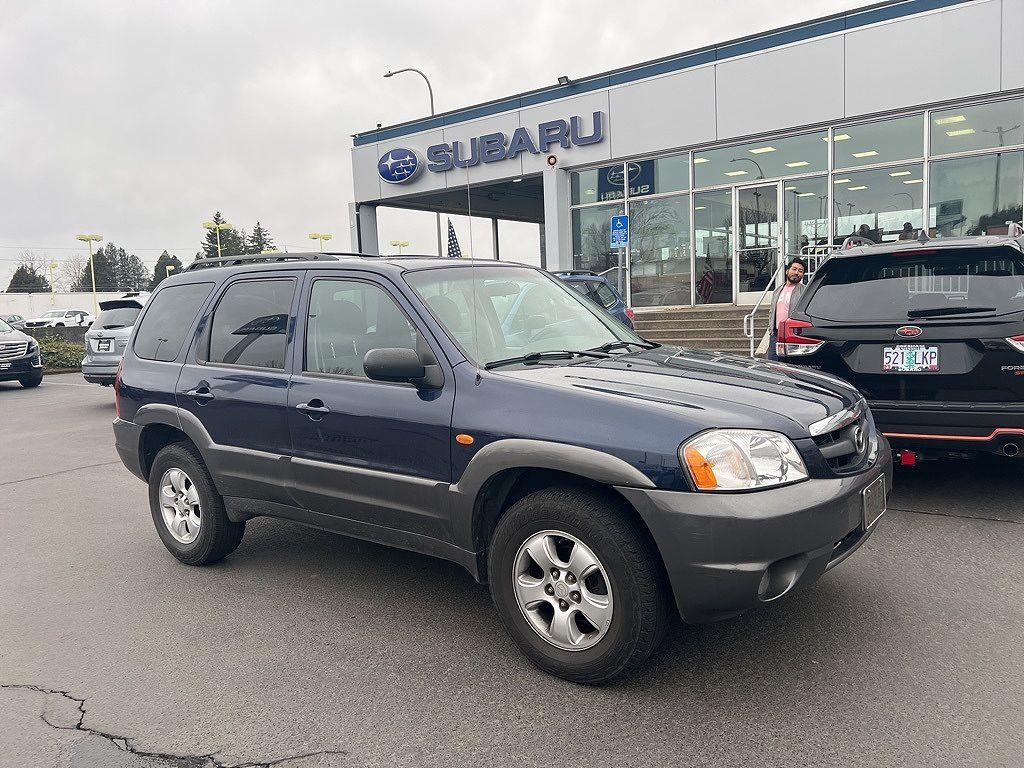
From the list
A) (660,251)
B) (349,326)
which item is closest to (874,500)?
(349,326)

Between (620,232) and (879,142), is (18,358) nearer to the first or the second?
(620,232)

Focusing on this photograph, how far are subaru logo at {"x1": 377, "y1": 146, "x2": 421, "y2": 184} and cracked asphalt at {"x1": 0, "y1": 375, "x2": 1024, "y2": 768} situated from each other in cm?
1853

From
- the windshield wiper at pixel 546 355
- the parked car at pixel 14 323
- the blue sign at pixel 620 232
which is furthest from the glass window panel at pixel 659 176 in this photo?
the windshield wiper at pixel 546 355

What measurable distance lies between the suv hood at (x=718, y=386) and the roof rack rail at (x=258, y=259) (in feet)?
5.05

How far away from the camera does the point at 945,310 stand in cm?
508

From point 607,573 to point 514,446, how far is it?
617 millimetres

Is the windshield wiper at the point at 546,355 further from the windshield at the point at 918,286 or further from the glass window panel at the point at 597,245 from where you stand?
the glass window panel at the point at 597,245

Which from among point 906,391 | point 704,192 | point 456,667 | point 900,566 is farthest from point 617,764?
point 704,192

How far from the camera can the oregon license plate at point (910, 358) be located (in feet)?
16.6

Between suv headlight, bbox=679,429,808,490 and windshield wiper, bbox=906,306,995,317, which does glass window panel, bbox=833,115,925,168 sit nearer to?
windshield wiper, bbox=906,306,995,317

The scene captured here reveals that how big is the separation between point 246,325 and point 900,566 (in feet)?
12.7

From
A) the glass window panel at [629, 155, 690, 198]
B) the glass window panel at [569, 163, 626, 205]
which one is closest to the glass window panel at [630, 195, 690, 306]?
the glass window panel at [629, 155, 690, 198]

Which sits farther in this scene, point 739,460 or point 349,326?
point 349,326

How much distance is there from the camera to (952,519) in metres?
5.16
